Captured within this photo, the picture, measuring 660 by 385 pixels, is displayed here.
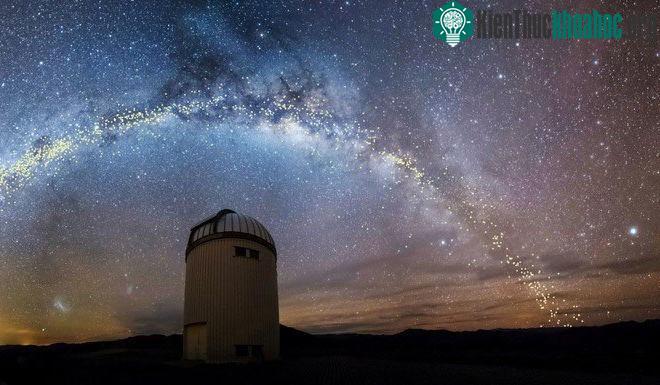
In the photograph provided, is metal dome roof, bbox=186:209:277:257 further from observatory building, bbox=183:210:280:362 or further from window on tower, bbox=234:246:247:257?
window on tower, bbox=234:246:247:257

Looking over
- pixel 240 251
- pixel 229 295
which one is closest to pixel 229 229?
pixel 240 251

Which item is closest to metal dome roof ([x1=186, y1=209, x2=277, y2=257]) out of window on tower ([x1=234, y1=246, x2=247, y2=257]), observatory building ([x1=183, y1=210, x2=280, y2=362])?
observatory building ([x1=183, y1=210, x2=280, y2=362])

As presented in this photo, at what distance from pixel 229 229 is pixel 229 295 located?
332cm

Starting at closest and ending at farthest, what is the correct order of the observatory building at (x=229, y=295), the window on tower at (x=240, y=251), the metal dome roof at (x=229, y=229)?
the observatory building at (x=229, y=295) → the window on tower at (x=240, y=251) → the metal dome roof at (x=229, y=229)

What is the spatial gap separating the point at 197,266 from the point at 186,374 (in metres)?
5.83

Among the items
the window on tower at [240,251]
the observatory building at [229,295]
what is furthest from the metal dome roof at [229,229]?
the window on tower at [240,251]

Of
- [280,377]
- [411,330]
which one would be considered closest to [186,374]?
[280,377]

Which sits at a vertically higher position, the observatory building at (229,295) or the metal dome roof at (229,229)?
the metal dome roof at (229,229)

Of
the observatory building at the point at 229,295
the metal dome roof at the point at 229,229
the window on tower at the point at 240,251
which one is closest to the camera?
the observatory building at the point at 229,295

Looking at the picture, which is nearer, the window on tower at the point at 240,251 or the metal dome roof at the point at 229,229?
the window on tower at the point at 240,251

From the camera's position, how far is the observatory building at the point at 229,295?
15.5 meters

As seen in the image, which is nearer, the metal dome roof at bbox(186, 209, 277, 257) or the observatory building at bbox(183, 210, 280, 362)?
the observatory building at bbox(183, 210, 280, 362)

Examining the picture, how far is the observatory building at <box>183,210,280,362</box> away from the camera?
50.9ft

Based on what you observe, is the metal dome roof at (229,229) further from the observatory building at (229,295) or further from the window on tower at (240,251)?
the window on tower at (240,251)
